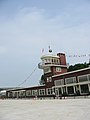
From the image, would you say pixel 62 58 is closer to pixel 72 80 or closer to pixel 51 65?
pixel 51 65

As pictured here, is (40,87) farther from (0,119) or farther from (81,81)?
(0,119)

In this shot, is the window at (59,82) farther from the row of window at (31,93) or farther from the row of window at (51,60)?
the row of window at (51,60)

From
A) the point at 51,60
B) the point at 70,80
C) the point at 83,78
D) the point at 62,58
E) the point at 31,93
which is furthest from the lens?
the point at 31,93

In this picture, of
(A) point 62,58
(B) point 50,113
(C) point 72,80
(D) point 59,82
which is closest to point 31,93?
(A) point 62,58

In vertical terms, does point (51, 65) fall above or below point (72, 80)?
above

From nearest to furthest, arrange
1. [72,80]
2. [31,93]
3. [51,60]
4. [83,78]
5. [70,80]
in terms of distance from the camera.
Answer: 1. [83,78]
2. [72,80]
3. [70,80]
4. [51,60]
5. [31,93]

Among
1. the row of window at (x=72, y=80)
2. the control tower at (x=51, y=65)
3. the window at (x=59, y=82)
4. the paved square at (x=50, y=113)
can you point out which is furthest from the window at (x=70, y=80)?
the paved square at (x=50, y=113)

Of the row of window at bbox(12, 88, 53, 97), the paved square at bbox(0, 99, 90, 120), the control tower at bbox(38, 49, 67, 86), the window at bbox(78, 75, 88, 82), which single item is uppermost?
the control tower at bbox(38, 49, 67, 86)

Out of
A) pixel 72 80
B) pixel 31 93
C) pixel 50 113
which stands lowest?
pixel 50 113

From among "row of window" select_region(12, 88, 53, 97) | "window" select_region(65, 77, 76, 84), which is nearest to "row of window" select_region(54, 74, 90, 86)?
"window" select_region(65, 77, 76, 84)

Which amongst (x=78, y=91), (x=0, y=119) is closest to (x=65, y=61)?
(x=78, y=91)

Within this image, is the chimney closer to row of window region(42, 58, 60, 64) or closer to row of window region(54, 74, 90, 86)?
row of window region(42, 58, 60, 64)

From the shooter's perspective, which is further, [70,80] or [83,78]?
[70,80]

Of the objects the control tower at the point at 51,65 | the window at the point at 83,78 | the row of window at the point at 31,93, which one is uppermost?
the control tower at the point at 51,65
